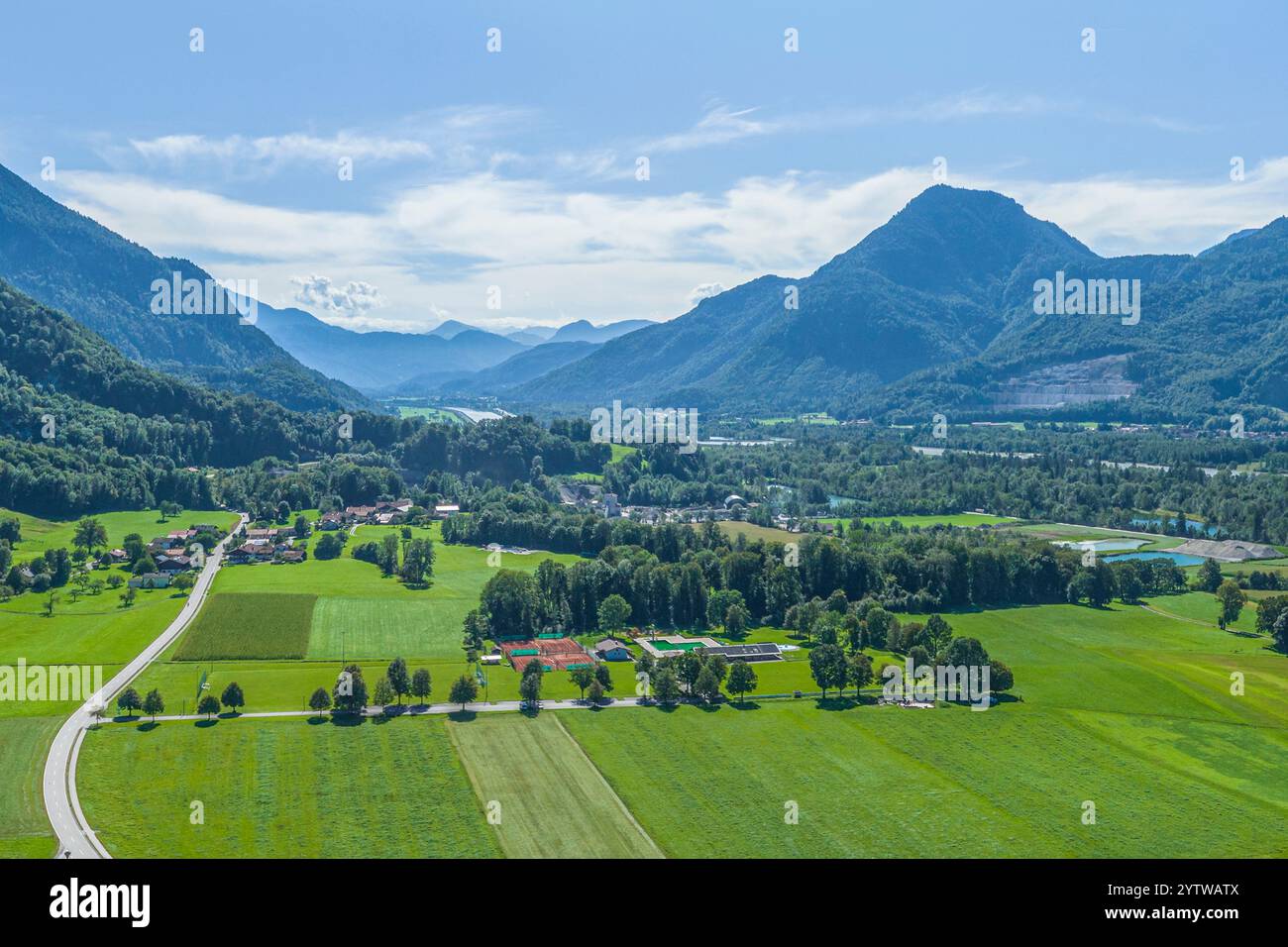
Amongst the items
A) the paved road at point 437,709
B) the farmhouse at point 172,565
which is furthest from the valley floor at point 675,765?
the farmhouse at point 172,565

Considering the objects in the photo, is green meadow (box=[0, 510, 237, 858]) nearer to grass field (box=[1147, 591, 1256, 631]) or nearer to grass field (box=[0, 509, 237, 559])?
grass field (box=[0, 509, 237, 559])

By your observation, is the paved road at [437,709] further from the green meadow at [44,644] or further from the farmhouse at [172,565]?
the farmhouse at [172,565]

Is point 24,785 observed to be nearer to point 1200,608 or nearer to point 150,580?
point 150,580

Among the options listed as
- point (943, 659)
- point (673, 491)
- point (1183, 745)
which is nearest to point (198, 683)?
point (943, 659)
